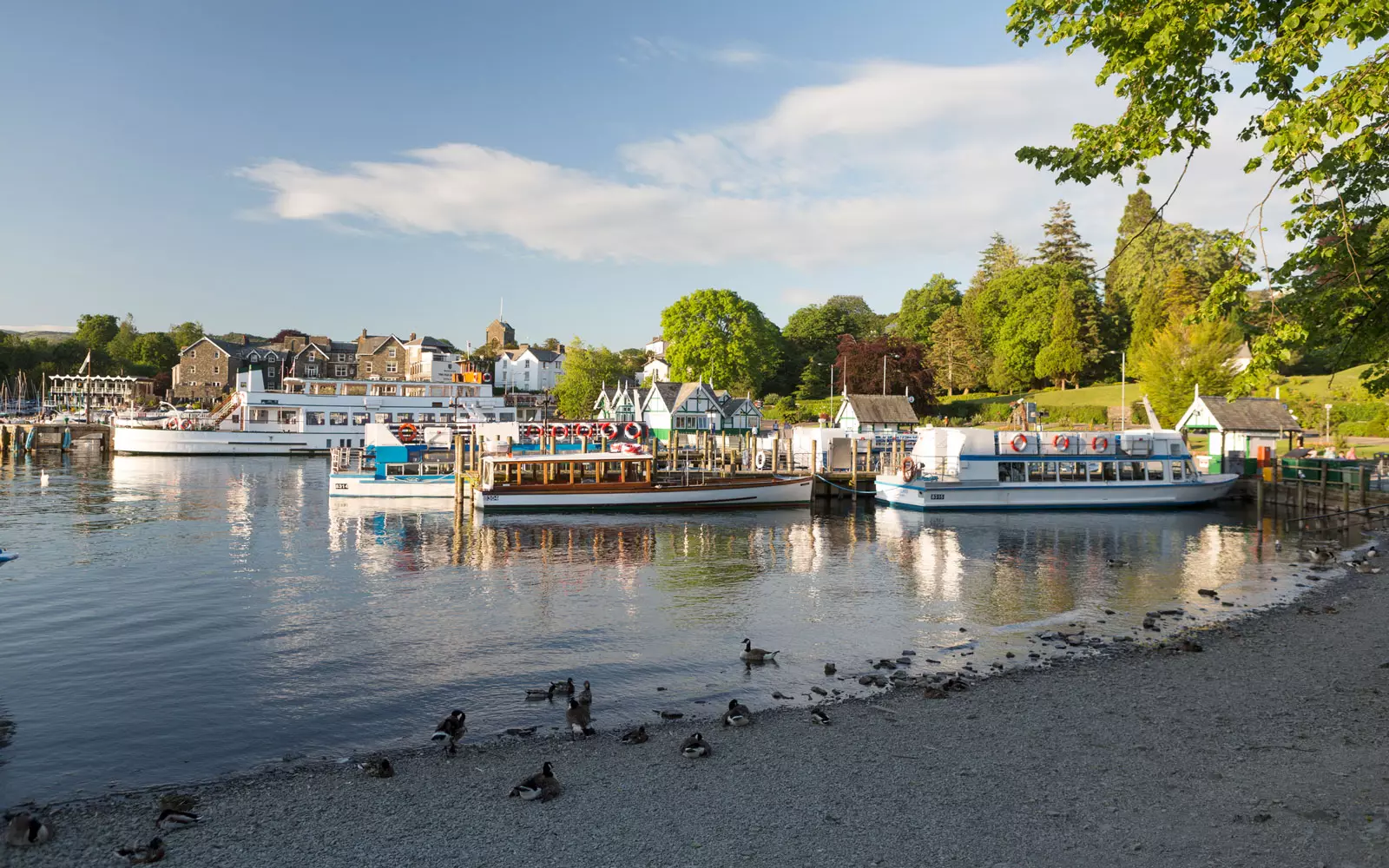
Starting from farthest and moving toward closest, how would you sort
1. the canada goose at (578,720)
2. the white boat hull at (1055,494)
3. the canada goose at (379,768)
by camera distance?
the white boat hull at (1055,494) < the canada goose at (578,720) < the canada goose at (379,768)

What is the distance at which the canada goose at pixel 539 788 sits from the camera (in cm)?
939

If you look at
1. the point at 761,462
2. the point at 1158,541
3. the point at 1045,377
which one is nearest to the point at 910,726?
the point at 1158,541

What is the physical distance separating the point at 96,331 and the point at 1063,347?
481ft

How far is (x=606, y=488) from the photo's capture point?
130 feet

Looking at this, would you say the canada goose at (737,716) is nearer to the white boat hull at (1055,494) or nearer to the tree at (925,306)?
the white boat hull at (1055,494)

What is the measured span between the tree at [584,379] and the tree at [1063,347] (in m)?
46.6

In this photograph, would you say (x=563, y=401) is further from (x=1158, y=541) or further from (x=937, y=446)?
(x=1158, y=541)

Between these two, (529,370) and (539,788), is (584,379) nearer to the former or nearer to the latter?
(529,370)

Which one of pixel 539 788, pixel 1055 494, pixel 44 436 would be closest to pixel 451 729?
pixel 539 788

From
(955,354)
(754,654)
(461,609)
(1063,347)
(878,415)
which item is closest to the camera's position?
(754,654)

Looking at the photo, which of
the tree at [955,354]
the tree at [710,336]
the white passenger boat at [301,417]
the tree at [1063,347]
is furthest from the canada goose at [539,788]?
the tree at [955,354]

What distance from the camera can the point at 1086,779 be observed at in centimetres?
954

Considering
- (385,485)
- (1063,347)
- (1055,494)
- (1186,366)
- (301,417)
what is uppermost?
(1063,347)

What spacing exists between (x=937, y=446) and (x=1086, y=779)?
33.2 m
